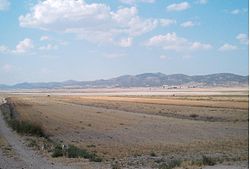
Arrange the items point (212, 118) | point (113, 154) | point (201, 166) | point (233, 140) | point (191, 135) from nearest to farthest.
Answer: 1. point (201, 166)
2. point (113, 154)
3. point (233, 140)
4. point (191, 135)
5. point (212, 118)

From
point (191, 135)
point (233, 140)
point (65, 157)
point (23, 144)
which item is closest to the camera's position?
point (65, 157)

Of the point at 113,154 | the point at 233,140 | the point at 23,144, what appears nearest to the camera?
the point at 113,154

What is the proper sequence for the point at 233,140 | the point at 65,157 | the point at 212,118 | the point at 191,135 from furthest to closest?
the point at 212,118 < the point at 191,135 < the point at 233,140 < the point at 65,157

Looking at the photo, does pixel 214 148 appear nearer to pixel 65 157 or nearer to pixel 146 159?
pixel 146 159

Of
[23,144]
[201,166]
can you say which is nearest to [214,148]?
[201,166]

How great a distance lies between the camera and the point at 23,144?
29.0 metres

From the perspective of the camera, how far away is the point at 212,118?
54906 millimetres

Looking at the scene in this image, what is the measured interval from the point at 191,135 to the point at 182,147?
7.76m

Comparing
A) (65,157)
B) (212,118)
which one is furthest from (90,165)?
(212,118)

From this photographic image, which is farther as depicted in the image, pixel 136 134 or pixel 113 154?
pixel 136 134

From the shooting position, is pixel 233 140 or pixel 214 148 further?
pixel 233 140

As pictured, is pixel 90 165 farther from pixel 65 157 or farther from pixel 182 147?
pixel 182 147

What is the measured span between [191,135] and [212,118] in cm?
1846

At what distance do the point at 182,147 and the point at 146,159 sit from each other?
644 cm
